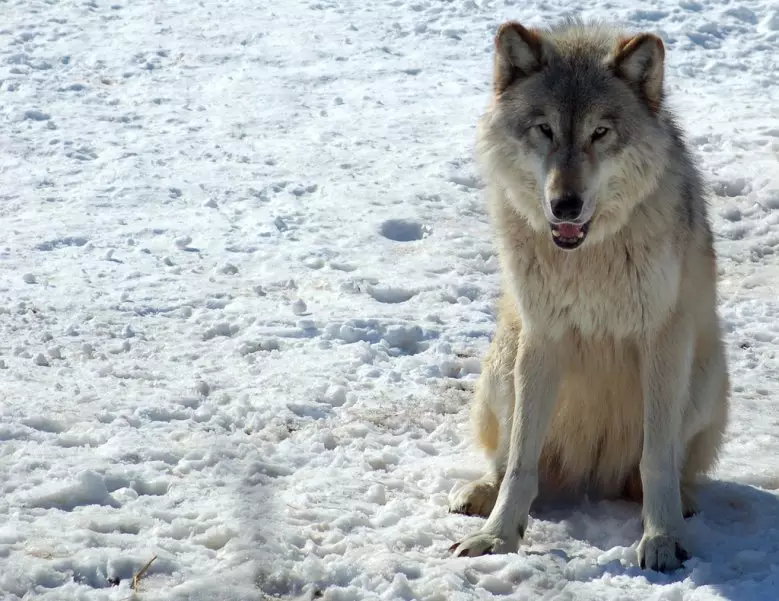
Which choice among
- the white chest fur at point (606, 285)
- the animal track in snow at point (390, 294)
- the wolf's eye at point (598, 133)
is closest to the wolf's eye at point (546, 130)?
the wolf's eye at point (598, 133)

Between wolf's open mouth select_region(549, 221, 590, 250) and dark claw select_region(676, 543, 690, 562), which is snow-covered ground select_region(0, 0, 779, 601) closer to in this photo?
dark claw select_region(676, 543, 690, 562)

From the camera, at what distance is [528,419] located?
464cm

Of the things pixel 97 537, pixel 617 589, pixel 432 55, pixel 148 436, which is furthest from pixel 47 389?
pixel 432 55

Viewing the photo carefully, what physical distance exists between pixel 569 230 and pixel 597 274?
0.85ft

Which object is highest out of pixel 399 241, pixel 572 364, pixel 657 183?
pixel 657 183

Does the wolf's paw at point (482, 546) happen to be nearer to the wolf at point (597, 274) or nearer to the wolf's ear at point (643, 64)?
the wolf at point (597, 274)

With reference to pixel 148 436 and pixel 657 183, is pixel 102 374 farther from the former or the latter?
pixel 657 183

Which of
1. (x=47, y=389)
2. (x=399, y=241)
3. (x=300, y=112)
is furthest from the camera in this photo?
(x=300, y=112)

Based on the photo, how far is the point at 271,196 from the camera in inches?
338

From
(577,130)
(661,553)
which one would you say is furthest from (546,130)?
(661,553)

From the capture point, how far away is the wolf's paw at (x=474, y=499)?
4.78 m

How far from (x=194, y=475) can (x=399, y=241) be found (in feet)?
11.5

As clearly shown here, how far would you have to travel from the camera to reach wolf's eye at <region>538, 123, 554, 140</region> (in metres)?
4.40

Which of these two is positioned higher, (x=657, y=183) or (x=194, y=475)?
(x=657, y=183)
